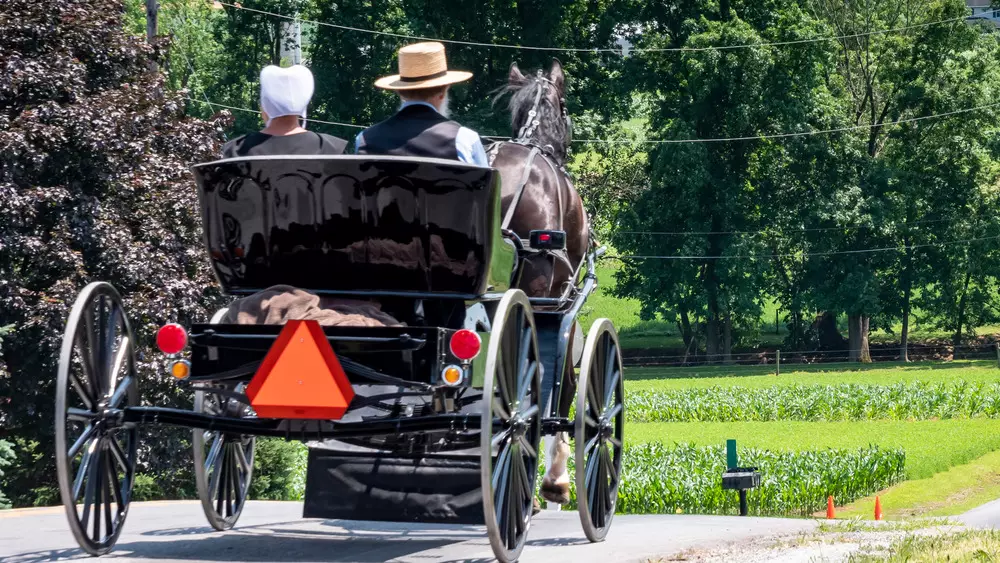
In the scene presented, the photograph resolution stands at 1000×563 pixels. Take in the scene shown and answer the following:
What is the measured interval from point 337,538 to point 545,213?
2.77 meters

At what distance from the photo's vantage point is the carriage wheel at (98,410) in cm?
596

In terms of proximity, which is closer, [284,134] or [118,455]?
[118,455]

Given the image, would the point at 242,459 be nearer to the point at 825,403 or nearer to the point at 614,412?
the point at 614,412

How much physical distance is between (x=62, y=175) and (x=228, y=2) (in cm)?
3570

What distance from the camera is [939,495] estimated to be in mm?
21750

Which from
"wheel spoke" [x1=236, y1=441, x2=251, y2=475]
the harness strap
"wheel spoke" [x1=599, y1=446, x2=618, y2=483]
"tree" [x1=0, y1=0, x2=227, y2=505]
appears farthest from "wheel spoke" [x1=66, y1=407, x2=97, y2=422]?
"tree" [x1=0, y1=0, x2=227, y2=505]

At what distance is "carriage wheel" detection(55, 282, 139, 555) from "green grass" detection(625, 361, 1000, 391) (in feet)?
114

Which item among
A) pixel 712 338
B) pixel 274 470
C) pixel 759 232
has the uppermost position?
pixel 759 232

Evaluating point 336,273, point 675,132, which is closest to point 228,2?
point 675,132

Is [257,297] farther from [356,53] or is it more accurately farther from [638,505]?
[356,53]

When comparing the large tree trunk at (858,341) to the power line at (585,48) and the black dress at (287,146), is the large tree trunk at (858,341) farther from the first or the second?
the black dress at (287,146)

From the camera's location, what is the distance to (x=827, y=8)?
57719mm

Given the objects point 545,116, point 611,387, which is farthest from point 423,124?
point 545,116

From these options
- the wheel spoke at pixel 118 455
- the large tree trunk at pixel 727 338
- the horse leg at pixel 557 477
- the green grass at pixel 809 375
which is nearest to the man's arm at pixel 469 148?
the wheel spoke at pixel 118 455
